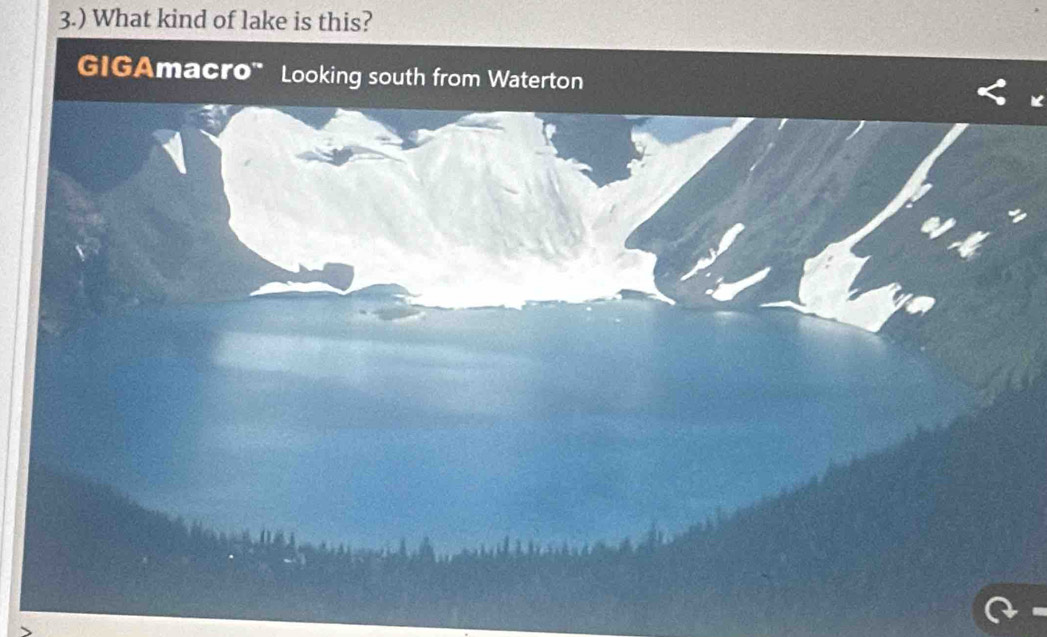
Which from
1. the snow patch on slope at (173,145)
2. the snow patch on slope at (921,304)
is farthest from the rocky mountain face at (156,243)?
the snow patch on slope at (921,304)

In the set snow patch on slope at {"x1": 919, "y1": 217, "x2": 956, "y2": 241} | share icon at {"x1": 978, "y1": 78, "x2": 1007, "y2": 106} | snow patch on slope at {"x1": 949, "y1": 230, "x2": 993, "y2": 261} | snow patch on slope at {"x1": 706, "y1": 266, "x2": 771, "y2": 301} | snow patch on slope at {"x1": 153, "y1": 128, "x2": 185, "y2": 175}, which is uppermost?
share icon at {"x1": 978, "y1": 78, "x2": 1007, "y2": 106}

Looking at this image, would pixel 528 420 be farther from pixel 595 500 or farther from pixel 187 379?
pixel 187 379

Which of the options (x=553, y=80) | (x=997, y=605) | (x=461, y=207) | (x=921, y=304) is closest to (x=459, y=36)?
(x=553, y=80)

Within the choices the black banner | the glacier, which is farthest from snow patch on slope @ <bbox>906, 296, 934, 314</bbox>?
the glacier

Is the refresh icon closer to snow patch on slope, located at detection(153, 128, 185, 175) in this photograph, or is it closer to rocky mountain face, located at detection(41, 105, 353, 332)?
rocky mountain face, located at detection(41, 105, 353, 332)

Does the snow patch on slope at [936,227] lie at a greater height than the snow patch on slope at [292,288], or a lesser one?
greater

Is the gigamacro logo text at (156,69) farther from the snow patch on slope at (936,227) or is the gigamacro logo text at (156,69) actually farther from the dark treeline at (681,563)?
the snow patch on slope at (936,227)

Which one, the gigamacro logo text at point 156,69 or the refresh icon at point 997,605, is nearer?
the refresh icon at point 997,605

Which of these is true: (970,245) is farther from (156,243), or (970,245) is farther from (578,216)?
(156,243)
